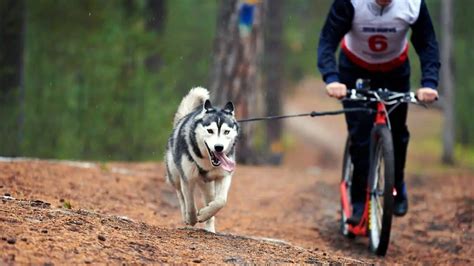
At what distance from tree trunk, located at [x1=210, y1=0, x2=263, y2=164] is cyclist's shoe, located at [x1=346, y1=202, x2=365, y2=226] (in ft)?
19.7

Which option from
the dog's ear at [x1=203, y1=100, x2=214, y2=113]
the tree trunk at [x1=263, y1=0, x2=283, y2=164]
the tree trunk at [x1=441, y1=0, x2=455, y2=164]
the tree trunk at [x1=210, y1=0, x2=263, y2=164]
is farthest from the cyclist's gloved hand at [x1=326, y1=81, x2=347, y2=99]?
the tree trunk at [x1=263, y1=0, x2=283, y2=164]

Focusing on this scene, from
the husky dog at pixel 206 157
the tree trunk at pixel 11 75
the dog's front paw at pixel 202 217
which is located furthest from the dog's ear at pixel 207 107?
the tree trunk at pixel 11 75

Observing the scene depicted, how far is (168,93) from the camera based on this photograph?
15.5 meters

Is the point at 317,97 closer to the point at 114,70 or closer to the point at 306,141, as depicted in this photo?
the point at 306,141

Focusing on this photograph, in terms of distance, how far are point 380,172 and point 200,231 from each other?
162 centimetres

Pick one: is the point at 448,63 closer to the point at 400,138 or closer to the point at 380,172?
the point at 400,138

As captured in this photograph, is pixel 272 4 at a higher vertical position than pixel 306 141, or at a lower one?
higher

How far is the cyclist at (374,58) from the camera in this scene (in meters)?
6.22

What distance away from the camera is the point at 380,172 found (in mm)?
6496

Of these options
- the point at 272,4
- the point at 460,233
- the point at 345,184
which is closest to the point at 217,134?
the point at 345,184

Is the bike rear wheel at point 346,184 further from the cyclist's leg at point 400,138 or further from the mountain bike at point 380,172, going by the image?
the cyclist's leg at point 400,138

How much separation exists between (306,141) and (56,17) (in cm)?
1487

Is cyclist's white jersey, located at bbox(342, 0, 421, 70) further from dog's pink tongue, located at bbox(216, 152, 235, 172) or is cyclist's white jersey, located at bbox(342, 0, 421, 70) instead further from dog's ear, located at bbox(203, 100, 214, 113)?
dog's pink tongue, located at bbox(216, 152, 235, 172)

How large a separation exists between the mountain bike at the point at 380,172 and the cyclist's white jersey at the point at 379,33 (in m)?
0.28
